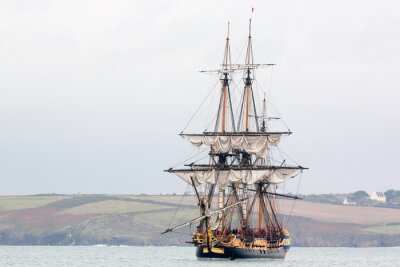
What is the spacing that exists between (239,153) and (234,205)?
7.62 m

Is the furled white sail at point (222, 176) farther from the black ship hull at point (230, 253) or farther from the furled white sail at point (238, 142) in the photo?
the black ship hull at point (230, 253)

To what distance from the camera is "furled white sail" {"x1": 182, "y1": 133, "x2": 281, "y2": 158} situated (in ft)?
517

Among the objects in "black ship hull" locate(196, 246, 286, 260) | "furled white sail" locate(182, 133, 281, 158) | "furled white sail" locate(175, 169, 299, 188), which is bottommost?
"black ship hull" locate(196, 246, 286, 260)

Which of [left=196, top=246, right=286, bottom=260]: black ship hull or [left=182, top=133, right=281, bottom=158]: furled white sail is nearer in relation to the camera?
[left=196, top=246, right=286, bottom=260]: black ship hull

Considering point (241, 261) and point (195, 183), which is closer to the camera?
point (241, 261)

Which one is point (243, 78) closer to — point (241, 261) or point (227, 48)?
point (227, 48)

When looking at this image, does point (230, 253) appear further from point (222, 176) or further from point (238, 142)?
point (238, 142)

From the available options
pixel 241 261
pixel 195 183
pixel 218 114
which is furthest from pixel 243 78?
pixel 241 261

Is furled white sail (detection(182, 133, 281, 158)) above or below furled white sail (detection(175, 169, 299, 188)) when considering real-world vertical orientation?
above

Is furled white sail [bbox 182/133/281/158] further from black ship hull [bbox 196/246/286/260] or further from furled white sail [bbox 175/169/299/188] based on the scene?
black ship hull [bbox 196/246/286/260]

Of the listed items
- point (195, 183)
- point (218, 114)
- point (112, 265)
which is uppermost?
point (218, 114)

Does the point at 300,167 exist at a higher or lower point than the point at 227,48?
lower

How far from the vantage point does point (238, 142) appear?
15762cm

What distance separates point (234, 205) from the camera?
15812 centimetres
